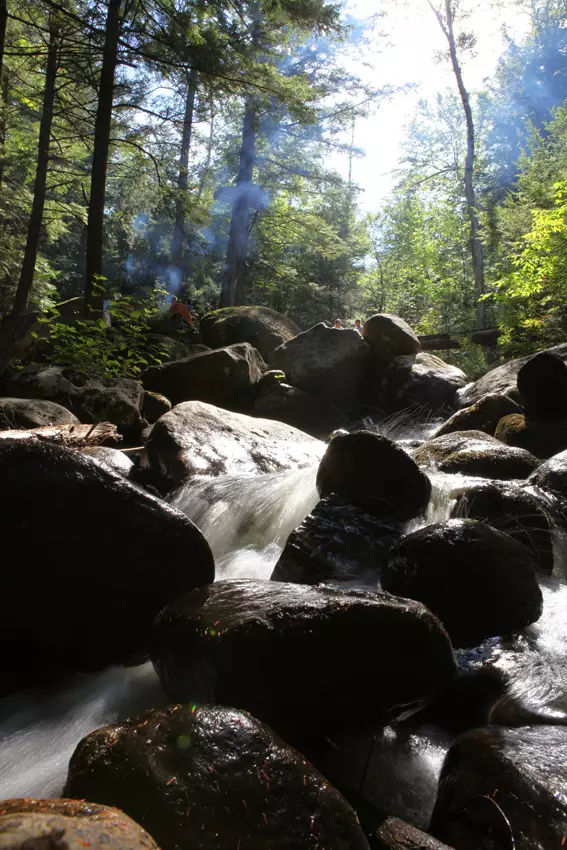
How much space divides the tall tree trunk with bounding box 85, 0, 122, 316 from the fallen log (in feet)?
12.3

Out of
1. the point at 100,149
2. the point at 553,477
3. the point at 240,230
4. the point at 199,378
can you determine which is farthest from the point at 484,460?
the point at 240,230

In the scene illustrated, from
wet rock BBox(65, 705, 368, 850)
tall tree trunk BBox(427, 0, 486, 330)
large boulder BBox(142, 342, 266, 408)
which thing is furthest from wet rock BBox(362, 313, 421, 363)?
wet rock BBox(65, 705, 368, 850)

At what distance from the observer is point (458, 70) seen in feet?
65.2

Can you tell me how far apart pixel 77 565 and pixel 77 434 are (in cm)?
428

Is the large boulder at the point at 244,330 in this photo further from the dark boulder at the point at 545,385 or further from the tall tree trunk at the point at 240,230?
the dark boulder at the point at 545,385

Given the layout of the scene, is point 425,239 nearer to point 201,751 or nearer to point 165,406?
point 165,406

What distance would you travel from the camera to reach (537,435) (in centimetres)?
703

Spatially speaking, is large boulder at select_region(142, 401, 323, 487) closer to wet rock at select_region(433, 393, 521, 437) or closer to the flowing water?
wet rock at select_region(433, 393, 521, 437)

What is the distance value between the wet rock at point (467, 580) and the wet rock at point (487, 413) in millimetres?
4620

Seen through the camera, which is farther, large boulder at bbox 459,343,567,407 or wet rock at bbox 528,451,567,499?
large boulder at bbox 459,343,567,407

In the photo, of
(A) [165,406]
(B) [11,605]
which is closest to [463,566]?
(B) [11,605]

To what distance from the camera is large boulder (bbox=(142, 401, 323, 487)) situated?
6.45 m

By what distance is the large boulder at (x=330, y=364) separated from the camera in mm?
12578

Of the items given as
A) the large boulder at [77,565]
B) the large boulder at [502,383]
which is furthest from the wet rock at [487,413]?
the large boulder at [77,565]
